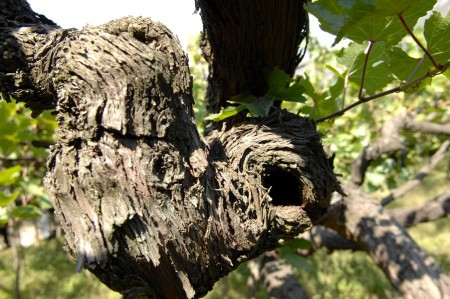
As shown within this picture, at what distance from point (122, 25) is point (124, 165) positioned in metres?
0.25

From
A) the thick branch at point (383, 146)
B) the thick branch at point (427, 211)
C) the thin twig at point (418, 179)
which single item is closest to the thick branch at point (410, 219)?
the thick branch at point (427, 211)

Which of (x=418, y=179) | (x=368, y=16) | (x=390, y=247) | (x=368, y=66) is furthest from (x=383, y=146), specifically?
(x=368, y=16)

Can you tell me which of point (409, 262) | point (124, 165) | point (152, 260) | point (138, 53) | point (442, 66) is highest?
point (442, 66)

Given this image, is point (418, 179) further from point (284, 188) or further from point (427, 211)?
point (284, 188)

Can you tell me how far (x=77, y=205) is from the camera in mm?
607

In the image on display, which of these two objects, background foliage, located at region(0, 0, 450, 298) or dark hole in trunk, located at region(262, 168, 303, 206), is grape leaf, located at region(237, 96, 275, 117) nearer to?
background foliage, located at region(0, 0, 450, 298)

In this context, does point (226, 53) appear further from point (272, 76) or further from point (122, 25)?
point (122, 25)

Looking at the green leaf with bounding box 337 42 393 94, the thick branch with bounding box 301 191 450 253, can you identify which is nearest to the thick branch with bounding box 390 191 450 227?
the thick branch with bounding box 301 191 450 253

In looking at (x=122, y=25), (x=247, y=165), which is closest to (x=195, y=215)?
(x=247, y=165)

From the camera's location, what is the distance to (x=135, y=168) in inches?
24.5

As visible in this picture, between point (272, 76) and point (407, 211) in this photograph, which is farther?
point (407, 211)

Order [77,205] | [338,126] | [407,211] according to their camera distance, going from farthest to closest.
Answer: [338,126] → [407,211] → [77,205]

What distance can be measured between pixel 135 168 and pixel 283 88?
417 mm

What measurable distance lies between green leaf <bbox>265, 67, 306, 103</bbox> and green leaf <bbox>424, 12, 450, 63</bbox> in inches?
10.4
